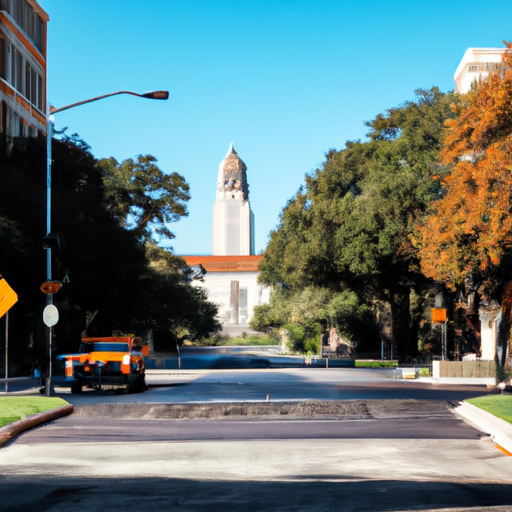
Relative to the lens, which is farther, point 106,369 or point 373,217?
point 373,217

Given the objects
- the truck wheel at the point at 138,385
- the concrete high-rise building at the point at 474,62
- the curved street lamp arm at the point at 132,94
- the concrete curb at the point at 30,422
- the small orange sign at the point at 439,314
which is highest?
the concrete high-rise building at the point at 474,62

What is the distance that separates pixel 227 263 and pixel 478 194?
94.1 metres

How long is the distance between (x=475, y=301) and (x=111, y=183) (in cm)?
2588

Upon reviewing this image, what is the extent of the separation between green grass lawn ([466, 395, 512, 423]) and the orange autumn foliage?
12.1m

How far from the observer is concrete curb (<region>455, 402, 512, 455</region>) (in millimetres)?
13516

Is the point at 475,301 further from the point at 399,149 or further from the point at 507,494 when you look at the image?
the point at 507,494

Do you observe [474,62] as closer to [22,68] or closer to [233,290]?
[233,290]

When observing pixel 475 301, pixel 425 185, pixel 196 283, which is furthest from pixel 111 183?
pixel 196 283

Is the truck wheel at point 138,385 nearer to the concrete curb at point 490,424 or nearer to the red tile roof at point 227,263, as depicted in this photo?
the concrete curb at point 490,424

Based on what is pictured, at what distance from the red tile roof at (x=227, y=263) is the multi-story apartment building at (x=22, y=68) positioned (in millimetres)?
75887

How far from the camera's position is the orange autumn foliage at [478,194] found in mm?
31703

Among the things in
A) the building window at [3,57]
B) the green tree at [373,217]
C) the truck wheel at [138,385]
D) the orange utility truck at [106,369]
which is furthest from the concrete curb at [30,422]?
the green tree at [373,217]

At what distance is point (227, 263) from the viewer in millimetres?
126000

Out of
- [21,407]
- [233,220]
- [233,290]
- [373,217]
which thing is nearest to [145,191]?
[373,217]
